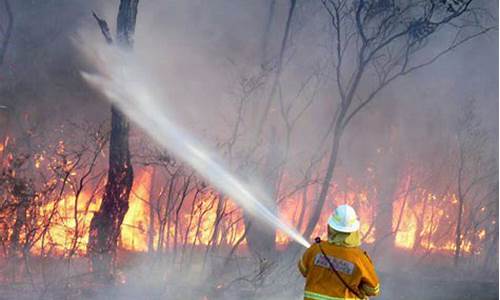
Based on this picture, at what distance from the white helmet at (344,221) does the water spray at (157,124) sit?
4211 mm

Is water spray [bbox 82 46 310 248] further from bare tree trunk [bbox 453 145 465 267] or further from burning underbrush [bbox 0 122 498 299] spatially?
bare tree trunk [bbox 453 145 465 267]

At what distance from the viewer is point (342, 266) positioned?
4484mm

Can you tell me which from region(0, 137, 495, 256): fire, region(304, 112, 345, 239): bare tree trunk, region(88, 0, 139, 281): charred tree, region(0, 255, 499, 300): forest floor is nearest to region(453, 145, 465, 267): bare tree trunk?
region(0, 137, 495, 256): fire

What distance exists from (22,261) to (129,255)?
157cm

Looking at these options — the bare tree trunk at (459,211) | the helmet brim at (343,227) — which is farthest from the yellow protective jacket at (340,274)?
the bare tree trunk at (459,211)

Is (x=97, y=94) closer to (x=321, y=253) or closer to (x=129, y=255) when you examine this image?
(x=129, y=255)

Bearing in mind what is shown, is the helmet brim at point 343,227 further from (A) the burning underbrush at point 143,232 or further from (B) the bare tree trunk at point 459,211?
(B) the bare tree trunk at point 459,211

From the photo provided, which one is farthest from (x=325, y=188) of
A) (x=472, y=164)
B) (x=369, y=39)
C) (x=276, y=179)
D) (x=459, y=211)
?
(x=472, y=164)

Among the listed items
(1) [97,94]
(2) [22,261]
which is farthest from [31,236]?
(1) [97,94]

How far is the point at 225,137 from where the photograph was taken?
383 inches

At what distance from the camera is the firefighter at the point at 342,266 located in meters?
4.48

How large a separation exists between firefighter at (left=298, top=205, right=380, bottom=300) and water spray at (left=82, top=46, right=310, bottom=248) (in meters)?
4.14

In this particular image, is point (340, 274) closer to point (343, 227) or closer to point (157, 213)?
point (343, 227)

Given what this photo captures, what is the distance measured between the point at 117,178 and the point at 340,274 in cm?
475
